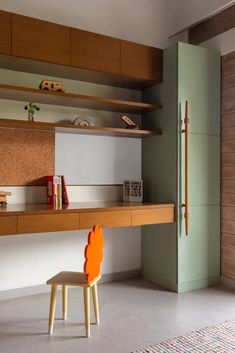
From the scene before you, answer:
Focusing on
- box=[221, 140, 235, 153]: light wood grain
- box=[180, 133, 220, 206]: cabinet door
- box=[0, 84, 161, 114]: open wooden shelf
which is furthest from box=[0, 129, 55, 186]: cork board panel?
box=[221, 140, 235, 153]: light wood grain

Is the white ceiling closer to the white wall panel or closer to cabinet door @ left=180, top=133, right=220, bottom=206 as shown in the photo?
the white wall panel

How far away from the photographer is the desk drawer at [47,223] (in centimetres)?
237

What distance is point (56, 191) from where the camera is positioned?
2.86 metres

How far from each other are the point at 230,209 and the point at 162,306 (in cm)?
111

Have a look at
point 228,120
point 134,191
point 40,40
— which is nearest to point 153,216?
point 134,191

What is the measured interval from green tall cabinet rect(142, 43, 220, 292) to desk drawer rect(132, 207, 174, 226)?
0.09 meters

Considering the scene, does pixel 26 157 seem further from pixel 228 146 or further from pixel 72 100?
pixel 228 146

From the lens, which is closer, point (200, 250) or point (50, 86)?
point (50, 86)

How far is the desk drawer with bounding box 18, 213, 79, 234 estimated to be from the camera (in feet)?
7.77

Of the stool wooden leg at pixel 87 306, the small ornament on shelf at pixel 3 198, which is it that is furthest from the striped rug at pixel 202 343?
the small ornament on shelf at pixel 3 198

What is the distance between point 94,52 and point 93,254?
171 cm

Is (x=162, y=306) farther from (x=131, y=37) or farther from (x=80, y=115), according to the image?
(x=131, y=37)

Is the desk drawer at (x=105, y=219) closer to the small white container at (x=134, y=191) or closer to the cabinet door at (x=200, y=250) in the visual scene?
the small white container at (x=134, y=191)

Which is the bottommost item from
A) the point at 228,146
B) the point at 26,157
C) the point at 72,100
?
the point at 26,157
